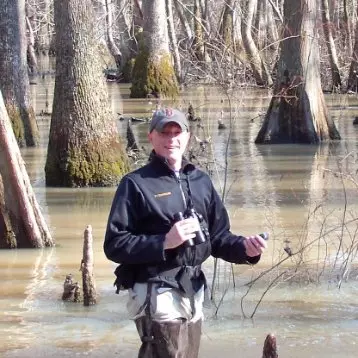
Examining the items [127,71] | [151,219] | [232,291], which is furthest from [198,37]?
[151,219]

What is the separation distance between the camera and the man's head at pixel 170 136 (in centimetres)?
443

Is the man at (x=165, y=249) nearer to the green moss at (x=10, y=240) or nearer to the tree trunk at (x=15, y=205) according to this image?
the tree trunk at (x=15, y=205)

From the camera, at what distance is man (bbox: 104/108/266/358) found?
4355 millimetres

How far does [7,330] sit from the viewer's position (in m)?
6.93

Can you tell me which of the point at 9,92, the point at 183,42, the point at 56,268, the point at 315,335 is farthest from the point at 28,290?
the point at 183,42

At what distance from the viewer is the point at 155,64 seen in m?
27.4

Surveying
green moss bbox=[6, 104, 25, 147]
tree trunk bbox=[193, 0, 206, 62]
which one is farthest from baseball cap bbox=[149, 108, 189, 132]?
tree trunk bbox=[193, 0, 206, 62]

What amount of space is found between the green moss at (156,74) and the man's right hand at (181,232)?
2310 cm

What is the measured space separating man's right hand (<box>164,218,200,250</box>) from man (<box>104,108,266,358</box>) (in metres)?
0.07

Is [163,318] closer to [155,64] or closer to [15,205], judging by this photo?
[15,205]

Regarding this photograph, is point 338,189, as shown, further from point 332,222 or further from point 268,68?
point 268,68

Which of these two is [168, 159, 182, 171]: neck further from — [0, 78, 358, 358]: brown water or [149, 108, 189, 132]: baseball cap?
[0, 78, 358, 358]: brown water

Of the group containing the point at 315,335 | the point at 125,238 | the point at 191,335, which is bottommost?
the point at 315,335

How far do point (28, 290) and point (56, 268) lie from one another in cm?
71
